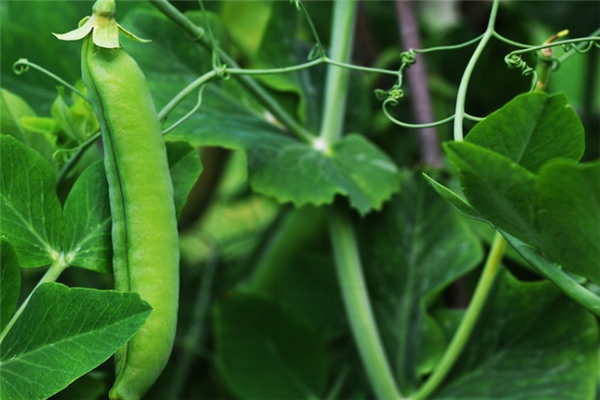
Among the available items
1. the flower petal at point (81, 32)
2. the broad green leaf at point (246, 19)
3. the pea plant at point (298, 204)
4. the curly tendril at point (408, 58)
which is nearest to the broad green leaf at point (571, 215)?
the pea plant at point (298, 204)

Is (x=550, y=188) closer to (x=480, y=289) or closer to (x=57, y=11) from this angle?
(x=480, y=289)

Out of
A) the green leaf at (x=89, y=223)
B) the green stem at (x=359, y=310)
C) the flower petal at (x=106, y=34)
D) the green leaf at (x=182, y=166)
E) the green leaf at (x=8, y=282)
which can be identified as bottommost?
the green stem at (x=359, y=310)

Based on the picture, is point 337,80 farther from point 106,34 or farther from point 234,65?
point 106,34

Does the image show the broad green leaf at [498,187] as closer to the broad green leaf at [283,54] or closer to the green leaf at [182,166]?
the green leaf at [182,166]

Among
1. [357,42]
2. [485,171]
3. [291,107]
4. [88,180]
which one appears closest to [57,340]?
[88,180]

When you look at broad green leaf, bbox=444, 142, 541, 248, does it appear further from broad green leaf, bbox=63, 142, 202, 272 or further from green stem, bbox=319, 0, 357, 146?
green stem, bbox=319, 0, 357, 146
